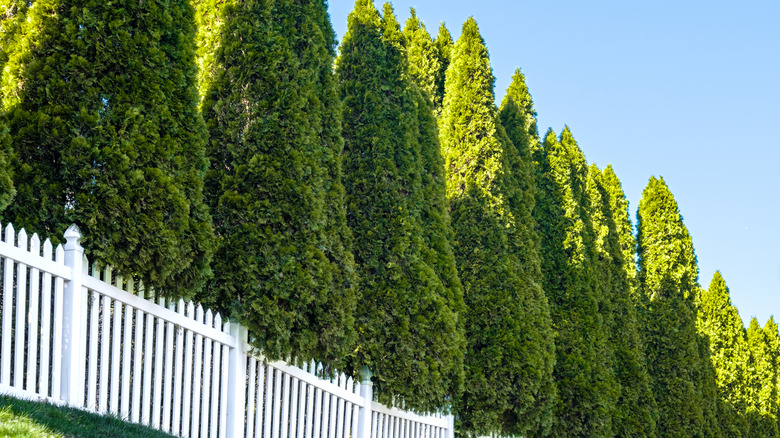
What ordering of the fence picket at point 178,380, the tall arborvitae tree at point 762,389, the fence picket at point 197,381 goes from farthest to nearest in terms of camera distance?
the tall arborvitae tree at point 762,389 < the fence picket at point 197,381 < the fence picket at point 178,380

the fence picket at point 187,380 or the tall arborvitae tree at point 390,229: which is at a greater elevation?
the tall arborvitae tree at point 390,229

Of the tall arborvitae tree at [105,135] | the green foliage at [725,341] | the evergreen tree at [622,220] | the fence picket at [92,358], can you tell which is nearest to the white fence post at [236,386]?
the tall arborvitae tree at [105,135]

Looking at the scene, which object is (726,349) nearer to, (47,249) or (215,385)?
(215,385)

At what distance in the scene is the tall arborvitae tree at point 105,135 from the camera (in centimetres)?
739

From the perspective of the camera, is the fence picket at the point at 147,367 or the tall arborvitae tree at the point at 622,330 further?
the tall arborvitae tree at the point at 622,330

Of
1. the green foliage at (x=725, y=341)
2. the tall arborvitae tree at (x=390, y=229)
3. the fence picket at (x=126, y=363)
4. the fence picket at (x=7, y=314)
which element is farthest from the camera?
the green foliage at (x=725, y=341)

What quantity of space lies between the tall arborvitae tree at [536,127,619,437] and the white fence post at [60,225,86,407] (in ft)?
35.6

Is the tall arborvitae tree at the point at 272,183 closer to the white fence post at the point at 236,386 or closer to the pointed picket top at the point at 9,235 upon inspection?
the white fence post at the point at 236,386

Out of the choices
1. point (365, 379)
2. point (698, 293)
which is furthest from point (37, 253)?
point (698, 293)

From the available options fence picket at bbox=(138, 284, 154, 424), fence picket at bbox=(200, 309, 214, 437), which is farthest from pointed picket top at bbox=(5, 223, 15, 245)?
fence picket at bbox=(200, 309, 214, 437)

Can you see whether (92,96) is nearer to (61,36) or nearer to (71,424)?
(61,36)

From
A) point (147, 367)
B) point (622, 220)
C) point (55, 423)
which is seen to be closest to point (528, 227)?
point (622, 220)

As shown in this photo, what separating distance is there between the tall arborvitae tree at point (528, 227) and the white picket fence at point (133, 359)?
5.35m

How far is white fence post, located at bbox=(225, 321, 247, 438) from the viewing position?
873 centimetres
